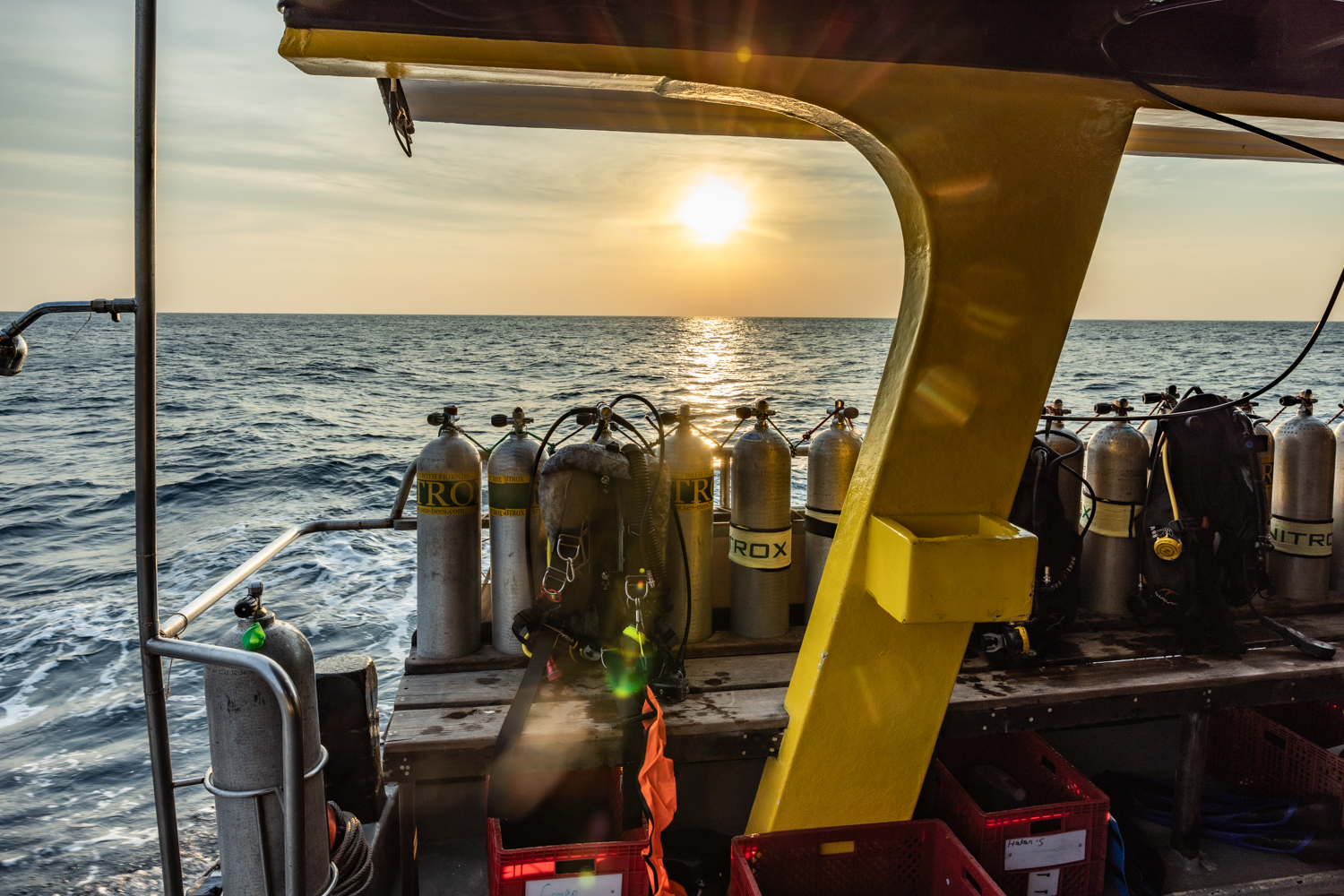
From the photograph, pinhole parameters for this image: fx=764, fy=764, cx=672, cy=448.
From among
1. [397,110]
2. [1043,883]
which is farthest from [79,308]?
[1043,883]

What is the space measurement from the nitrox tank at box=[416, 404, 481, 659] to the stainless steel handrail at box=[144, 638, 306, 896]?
113cm

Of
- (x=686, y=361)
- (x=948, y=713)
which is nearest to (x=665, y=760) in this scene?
(x=948, y=713)

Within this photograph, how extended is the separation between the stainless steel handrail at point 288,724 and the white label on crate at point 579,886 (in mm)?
691

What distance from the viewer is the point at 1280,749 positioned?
3.13m

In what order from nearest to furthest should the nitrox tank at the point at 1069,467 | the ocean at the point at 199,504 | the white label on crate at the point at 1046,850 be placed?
1. the white label on crate at the point at 1046,850
2. the nitrox tank at the point at 1069,467
3. the ocean at the point at 199,504

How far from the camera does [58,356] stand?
4647 cm

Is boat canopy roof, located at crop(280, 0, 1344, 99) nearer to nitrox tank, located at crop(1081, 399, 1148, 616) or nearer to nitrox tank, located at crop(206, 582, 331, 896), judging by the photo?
nitrox tank, located at crop(206, 582, 331, 896)

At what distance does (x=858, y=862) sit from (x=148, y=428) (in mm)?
2232

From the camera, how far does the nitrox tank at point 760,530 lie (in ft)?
9.51

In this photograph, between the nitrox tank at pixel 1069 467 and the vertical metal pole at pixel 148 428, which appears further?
the nitrox tank at pixel 1069 467

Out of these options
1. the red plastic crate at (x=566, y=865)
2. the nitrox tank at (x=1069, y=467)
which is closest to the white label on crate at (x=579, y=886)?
the red plastic crate at (x=566, y=865)

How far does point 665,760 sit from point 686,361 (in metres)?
Answer: 41.3

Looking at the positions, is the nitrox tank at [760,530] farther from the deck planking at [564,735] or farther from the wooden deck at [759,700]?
the deck planking at [564,735]

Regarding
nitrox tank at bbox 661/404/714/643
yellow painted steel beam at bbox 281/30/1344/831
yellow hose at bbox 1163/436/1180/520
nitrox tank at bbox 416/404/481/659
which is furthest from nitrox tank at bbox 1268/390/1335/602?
nitrox tank at bbox 416/404/481/659
